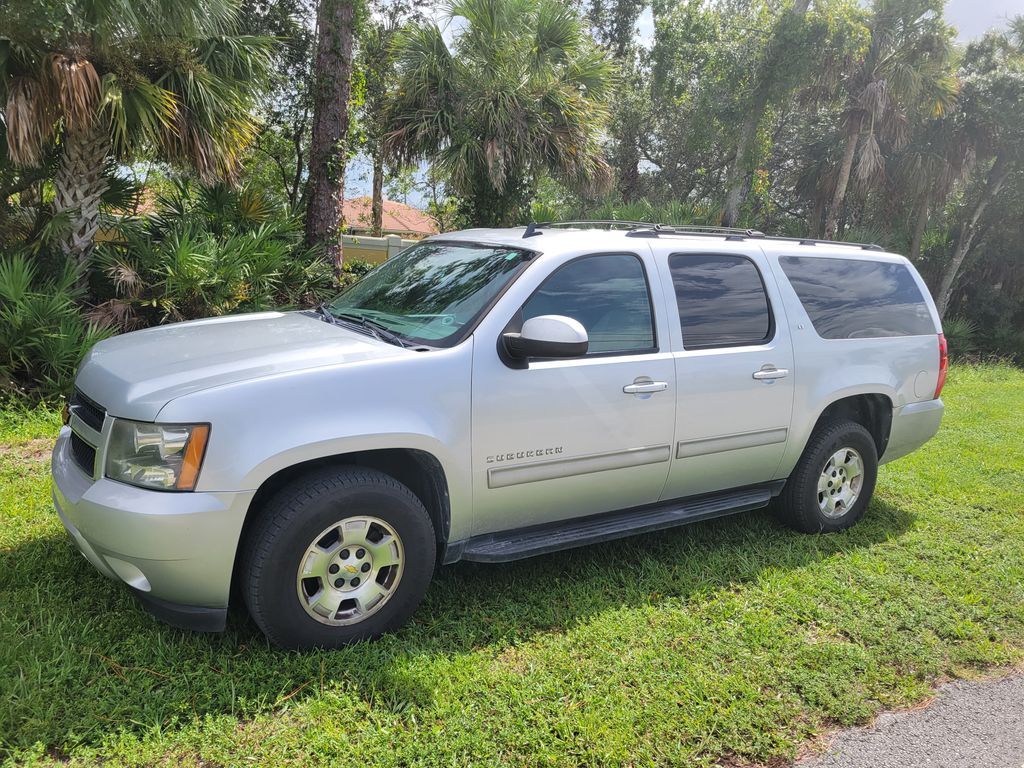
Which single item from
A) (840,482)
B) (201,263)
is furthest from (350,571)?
(201,263)

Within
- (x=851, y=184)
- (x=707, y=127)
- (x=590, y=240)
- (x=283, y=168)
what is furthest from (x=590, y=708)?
(x=851, y=184)

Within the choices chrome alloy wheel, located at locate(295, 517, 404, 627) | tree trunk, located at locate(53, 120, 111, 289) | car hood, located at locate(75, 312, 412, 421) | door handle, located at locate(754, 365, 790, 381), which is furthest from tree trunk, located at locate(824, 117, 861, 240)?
chrome alloy wheel, located at locate(295, 517, 404, 627)

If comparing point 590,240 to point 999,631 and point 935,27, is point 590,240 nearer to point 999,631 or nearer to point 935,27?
point 999,631

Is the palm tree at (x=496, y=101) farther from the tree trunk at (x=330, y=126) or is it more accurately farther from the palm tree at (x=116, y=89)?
the palm tree at (x=116, y=89)

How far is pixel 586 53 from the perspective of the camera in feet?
42.1

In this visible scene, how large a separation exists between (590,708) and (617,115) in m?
21.6

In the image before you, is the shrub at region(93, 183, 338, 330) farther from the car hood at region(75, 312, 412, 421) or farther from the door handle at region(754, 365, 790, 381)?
the door handle at region(754, 365, 790, 381)

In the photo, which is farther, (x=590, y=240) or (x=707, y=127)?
(x=707, y=127)

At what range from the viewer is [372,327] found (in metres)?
3.71

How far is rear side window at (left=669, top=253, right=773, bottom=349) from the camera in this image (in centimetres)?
412

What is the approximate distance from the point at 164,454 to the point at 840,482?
4126 mm

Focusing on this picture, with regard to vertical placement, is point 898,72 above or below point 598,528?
above

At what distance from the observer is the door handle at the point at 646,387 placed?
375 cm

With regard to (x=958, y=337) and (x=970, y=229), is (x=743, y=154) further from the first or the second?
(x=970, y=229)
